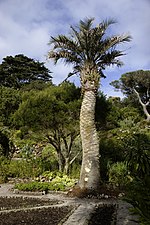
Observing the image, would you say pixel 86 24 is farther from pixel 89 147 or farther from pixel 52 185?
pixel 52 185

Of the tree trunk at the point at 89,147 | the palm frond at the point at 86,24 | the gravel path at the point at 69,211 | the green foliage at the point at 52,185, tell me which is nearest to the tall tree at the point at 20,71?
the green foliage at the point at 52,185

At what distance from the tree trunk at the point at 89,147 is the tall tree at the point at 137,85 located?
24967 millimetres

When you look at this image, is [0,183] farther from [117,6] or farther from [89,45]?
[117,6]

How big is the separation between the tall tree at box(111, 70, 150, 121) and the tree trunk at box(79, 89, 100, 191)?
2497 centimetres

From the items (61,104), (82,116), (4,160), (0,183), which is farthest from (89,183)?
(4,160)

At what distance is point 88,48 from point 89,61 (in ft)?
1.43

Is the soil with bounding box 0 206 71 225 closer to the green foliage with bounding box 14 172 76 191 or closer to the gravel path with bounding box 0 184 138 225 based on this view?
the gravel path with bounding box 0 184 138 225

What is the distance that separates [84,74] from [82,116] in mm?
1422

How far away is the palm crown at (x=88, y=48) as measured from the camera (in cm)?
960

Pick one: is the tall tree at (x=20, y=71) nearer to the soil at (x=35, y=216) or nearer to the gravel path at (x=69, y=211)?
the gravel path at (x=69, y=211)

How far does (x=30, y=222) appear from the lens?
5.52m

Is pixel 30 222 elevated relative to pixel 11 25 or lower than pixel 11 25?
lower

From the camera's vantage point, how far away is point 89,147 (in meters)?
9.39

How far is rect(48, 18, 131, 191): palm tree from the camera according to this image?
30.6 feet
